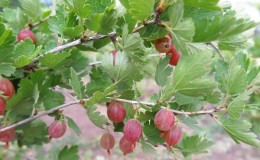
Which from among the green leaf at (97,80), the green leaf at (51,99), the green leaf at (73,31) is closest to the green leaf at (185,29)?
the green leaf at (73,31)

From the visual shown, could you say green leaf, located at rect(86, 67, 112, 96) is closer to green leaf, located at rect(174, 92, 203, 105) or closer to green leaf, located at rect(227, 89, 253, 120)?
green leaf, located at rect(174, 92, 203, 105)

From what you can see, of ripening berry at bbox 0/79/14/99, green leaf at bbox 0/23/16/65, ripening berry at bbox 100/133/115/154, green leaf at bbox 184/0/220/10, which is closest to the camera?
green leaf at bbox 184/0/220/10

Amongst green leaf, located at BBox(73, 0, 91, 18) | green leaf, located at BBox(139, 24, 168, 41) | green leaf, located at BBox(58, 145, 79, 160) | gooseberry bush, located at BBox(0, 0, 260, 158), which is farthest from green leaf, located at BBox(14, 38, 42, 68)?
green leaf, located at BBox(58, 145, 79, 160)

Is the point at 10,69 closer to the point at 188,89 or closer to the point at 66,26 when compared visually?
the point at 66,26

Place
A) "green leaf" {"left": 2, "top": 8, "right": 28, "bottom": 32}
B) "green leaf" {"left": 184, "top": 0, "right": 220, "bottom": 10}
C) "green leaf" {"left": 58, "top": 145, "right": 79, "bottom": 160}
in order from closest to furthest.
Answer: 1. "green leaf" {"left": 184, "top": 0, "right": 220, "bottom": 10}
2. "green leaf" {"left": 2, "top": 8, "right": 28, "bottom": 32}
3. "green leaf" {"left": 58, "top": 145, "right": 79, "bottom": 160}

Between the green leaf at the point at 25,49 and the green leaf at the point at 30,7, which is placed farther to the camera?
the green leaf at the point at 30,7

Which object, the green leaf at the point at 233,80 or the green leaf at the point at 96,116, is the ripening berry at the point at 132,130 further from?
the green leaf at the point at 233,80

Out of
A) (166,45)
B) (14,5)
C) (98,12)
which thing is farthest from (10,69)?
(14,5)
